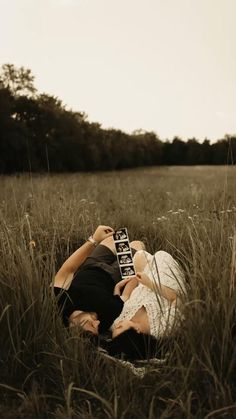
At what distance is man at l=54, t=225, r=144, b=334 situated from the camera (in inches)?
119

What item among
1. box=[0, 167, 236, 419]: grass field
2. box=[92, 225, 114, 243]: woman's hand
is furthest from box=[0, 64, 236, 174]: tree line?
box=[0, 167, 236, 419]: grass field

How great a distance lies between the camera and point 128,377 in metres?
2.21

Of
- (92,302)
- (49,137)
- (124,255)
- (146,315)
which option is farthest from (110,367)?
(49,137)

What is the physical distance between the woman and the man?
149mm

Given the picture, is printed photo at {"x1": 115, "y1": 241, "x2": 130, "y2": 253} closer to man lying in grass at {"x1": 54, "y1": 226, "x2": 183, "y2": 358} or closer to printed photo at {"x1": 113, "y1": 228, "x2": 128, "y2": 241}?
printed photo at {"x1": 113, "y1": 228, "x2": 128, "y2": 241}

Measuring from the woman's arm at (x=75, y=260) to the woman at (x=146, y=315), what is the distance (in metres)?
0.53

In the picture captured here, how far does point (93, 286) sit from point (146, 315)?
554 mm

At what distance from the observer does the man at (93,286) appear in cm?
301

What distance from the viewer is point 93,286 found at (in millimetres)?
3334

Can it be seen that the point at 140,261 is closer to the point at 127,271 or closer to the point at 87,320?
the point at 127,271

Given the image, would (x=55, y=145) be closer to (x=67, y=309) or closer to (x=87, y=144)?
(x=87, y=144)

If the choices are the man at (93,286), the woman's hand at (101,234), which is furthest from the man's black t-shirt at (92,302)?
the woman's hand at (101,234)

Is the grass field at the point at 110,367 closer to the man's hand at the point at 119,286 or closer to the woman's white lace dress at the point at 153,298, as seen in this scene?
the woman's white lace dress at the point at 153,298

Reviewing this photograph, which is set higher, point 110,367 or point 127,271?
point 127,271
